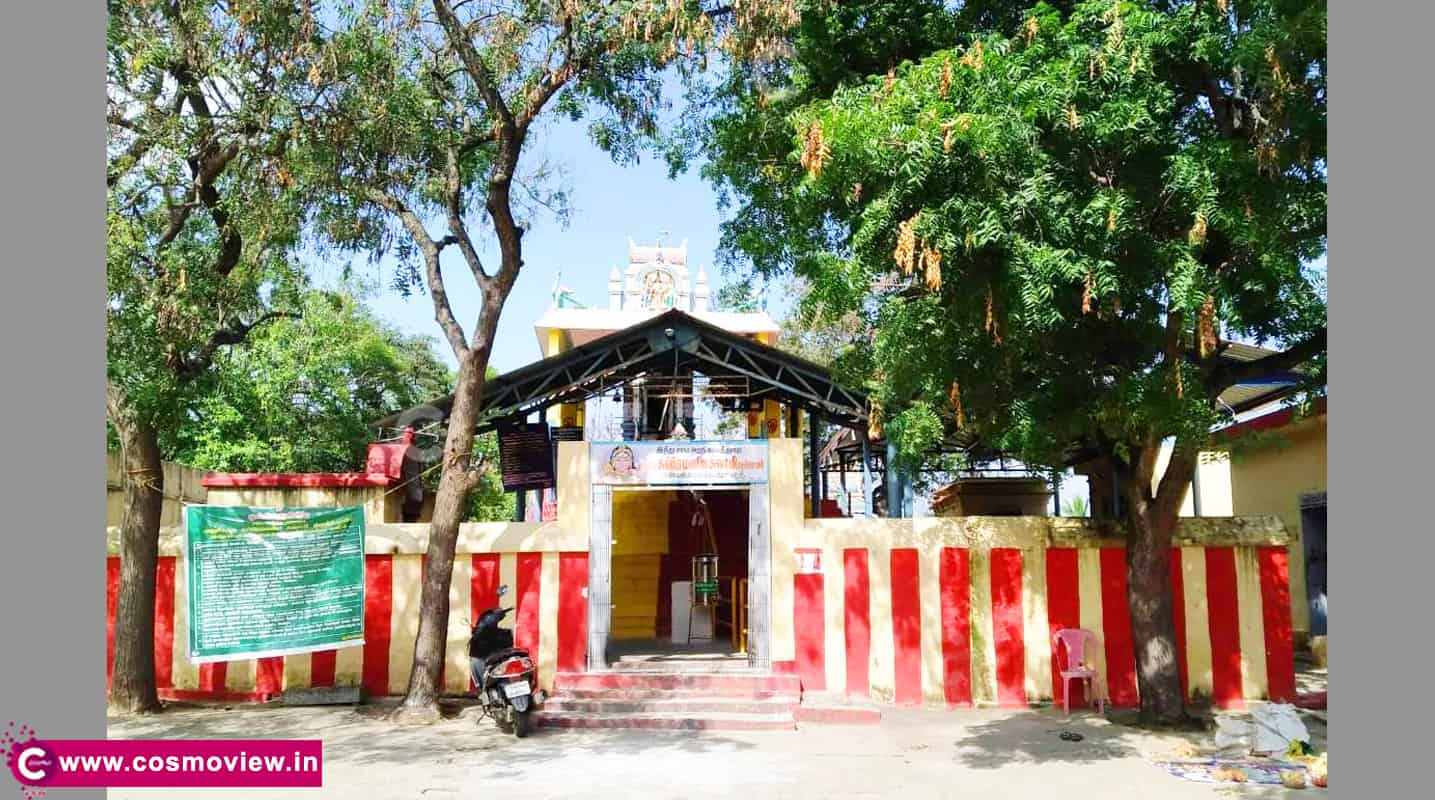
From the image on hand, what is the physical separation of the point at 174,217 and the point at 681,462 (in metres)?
5.71

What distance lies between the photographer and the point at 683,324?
12234 mm

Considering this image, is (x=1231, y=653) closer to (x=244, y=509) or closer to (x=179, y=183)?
(x=244, y=509)

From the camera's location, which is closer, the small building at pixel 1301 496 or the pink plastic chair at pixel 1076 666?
the pink plastic chair at pixel 1076 666

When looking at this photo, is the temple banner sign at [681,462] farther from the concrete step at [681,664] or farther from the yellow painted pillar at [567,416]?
the yellow painted pillar at [567,416]

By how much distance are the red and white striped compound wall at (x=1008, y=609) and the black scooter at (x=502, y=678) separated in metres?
2.95

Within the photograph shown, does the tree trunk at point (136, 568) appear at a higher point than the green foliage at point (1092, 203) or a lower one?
lower

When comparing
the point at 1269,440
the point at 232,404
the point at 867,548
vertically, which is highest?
the point at 232,404

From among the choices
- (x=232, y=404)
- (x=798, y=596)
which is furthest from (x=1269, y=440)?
(x=232, y=404)

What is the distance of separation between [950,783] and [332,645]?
5909mm

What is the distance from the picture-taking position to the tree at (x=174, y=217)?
346 inches

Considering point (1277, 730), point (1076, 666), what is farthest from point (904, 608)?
point (1277, 730)

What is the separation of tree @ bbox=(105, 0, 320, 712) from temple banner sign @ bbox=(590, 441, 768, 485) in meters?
3.90

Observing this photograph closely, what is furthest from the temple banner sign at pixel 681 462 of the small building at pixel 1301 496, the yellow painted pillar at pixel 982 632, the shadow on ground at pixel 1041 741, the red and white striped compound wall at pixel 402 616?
the small building at pixel 1301 496

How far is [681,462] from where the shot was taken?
1077 cm
